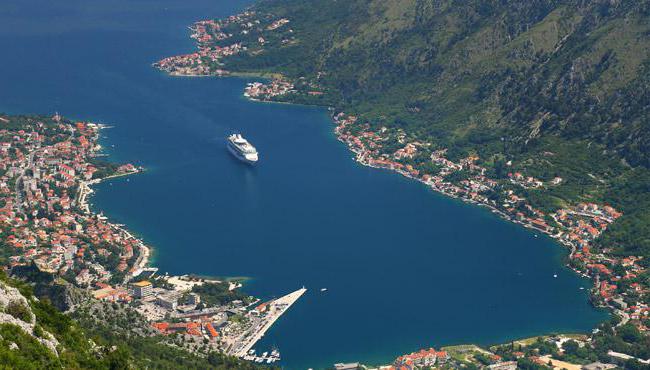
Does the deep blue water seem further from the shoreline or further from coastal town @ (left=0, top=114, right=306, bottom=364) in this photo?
coastal town @ (left=0, top=114, right=306, bottom=364)

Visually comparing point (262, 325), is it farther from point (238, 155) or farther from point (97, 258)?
point (238, 155)

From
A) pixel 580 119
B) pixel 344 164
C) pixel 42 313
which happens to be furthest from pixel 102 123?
pixel 42 313

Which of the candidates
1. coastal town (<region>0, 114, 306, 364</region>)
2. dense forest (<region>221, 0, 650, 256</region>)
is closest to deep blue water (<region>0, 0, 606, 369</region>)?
coastal town (<region>0, 114, 306, 364</region>)

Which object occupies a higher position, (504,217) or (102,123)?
(102,123)

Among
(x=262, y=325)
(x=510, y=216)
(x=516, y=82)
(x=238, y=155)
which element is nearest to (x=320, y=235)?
(x=262, y=325)

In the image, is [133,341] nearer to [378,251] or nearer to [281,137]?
[378,251]

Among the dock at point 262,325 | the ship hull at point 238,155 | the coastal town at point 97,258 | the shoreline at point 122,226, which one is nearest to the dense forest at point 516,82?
the ship hull at point 238,155
